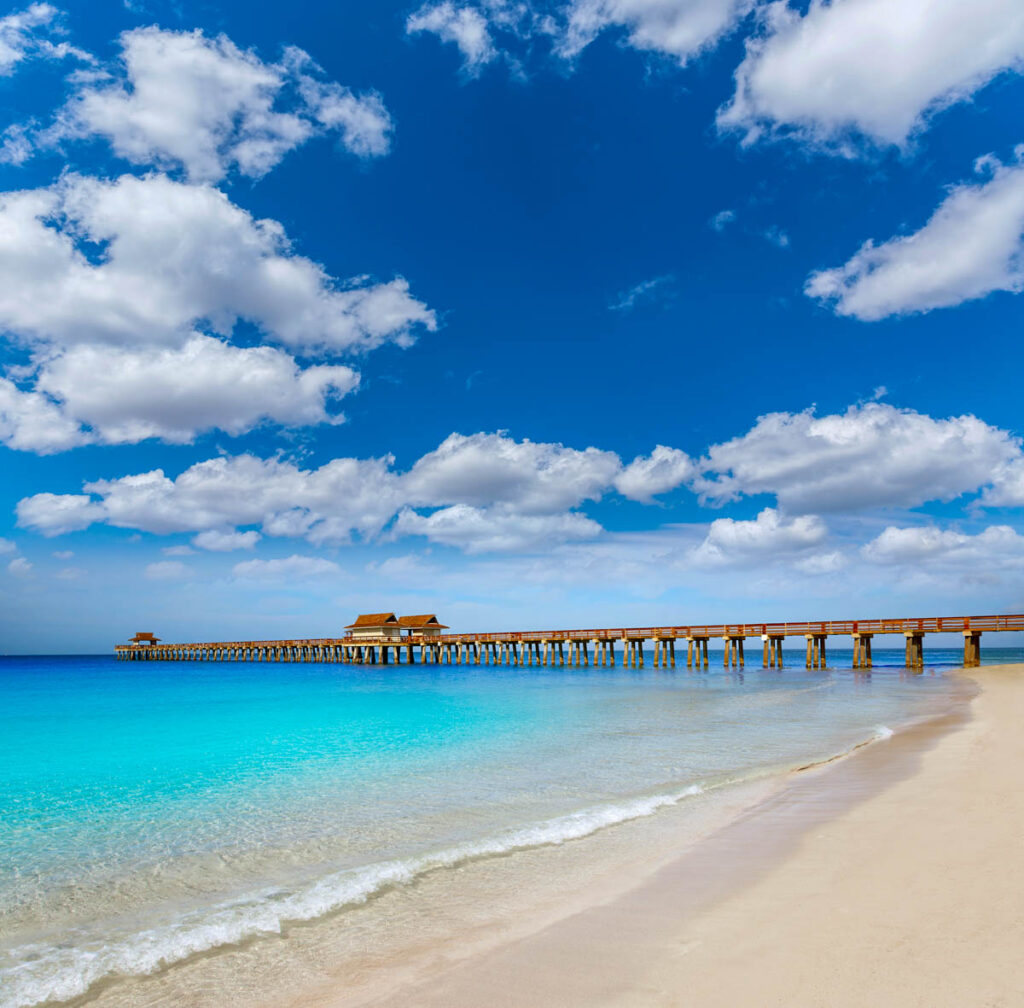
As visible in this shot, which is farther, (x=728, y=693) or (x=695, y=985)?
(x=728, y=693)

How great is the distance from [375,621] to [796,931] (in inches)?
2808

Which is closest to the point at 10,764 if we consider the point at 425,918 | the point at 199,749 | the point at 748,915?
the point at 199,749

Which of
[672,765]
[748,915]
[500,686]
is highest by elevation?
[748,915]

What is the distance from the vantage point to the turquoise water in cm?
576

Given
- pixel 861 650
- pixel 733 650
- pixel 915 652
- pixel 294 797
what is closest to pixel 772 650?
pixel 733 650

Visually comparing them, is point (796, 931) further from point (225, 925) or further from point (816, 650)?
point (816, 650)

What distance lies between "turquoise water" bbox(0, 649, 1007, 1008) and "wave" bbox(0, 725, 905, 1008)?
2cm

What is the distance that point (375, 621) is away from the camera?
239 feet

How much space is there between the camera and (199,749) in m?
16.3

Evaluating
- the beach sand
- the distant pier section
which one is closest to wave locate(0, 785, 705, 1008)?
the beach sand

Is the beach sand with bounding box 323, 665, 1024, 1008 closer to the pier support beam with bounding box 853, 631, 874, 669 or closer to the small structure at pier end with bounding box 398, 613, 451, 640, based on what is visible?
the pier support beam with bounding box 853, 631, 874, 669

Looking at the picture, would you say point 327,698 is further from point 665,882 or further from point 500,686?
point 665,882

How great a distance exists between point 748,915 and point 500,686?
108ft

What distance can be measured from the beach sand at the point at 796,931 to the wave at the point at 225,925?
1.62 metres
